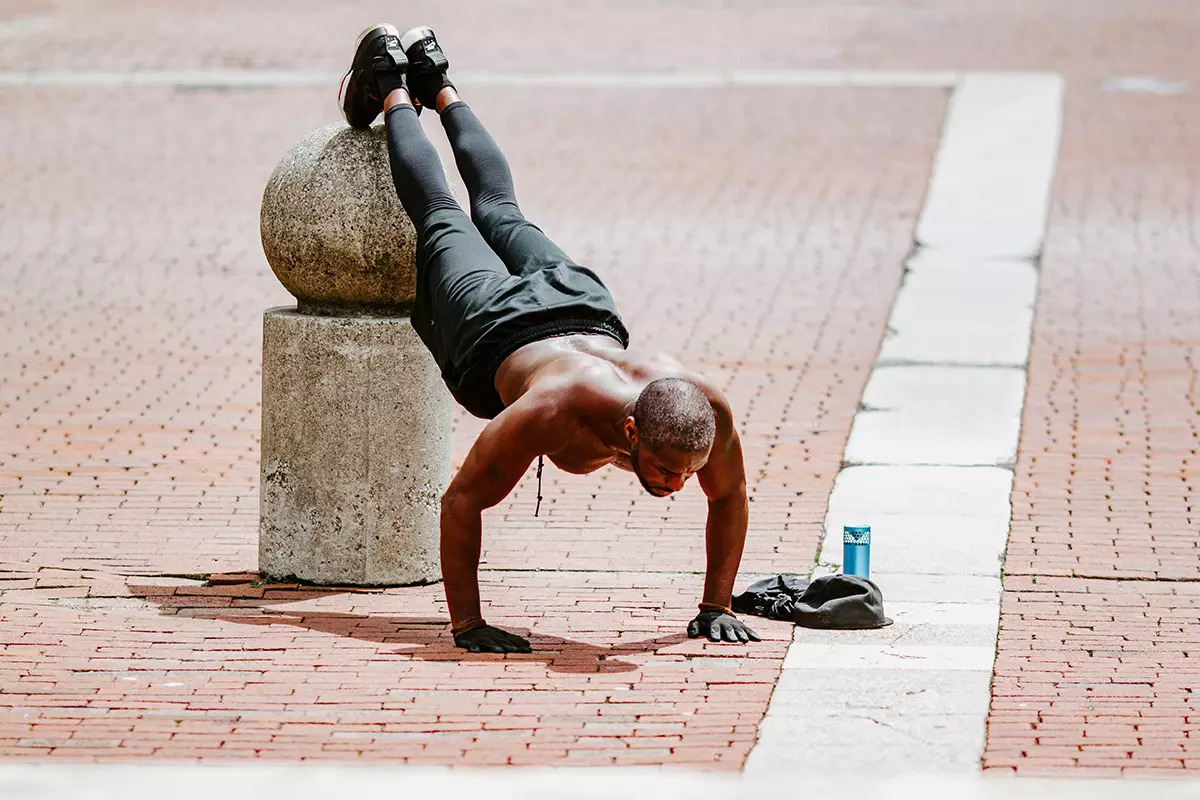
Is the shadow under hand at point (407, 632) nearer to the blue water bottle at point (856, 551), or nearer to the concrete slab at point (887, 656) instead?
the concrete slab at point (887, 656)

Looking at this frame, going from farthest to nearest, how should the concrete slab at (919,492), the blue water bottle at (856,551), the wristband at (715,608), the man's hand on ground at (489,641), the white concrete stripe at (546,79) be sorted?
the white concrete stripe at (546,79), the concrete slab at (919,492), the blue water bottle at (856,551), the wristband at (715,608), the man's hand on ground at (489,641)

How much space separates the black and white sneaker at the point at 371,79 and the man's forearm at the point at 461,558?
1868 millimetres

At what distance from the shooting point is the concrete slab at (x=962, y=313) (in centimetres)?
1118

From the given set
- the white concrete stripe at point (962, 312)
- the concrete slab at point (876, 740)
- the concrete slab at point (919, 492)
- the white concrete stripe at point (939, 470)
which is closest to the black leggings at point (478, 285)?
the white concrete stripe at point (939, 470)

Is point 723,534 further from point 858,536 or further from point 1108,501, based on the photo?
point 1108,501

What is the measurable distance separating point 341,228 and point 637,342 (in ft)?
15.5

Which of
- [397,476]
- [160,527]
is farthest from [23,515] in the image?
[397,476]

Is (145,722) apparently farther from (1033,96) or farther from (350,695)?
(1033,96)

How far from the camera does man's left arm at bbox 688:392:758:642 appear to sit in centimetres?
620

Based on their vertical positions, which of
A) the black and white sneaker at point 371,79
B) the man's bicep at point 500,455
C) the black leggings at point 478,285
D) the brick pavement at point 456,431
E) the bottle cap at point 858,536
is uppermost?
the black and white sneaker at point 371,79

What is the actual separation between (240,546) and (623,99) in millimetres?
12597

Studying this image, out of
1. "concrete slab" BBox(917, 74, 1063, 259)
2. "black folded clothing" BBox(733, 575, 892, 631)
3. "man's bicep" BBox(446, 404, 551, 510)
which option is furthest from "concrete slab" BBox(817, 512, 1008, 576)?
"concrete slab" BBox(917, 74, 1063, 259)

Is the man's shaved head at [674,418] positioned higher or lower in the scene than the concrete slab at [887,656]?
higher

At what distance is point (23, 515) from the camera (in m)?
8.09
